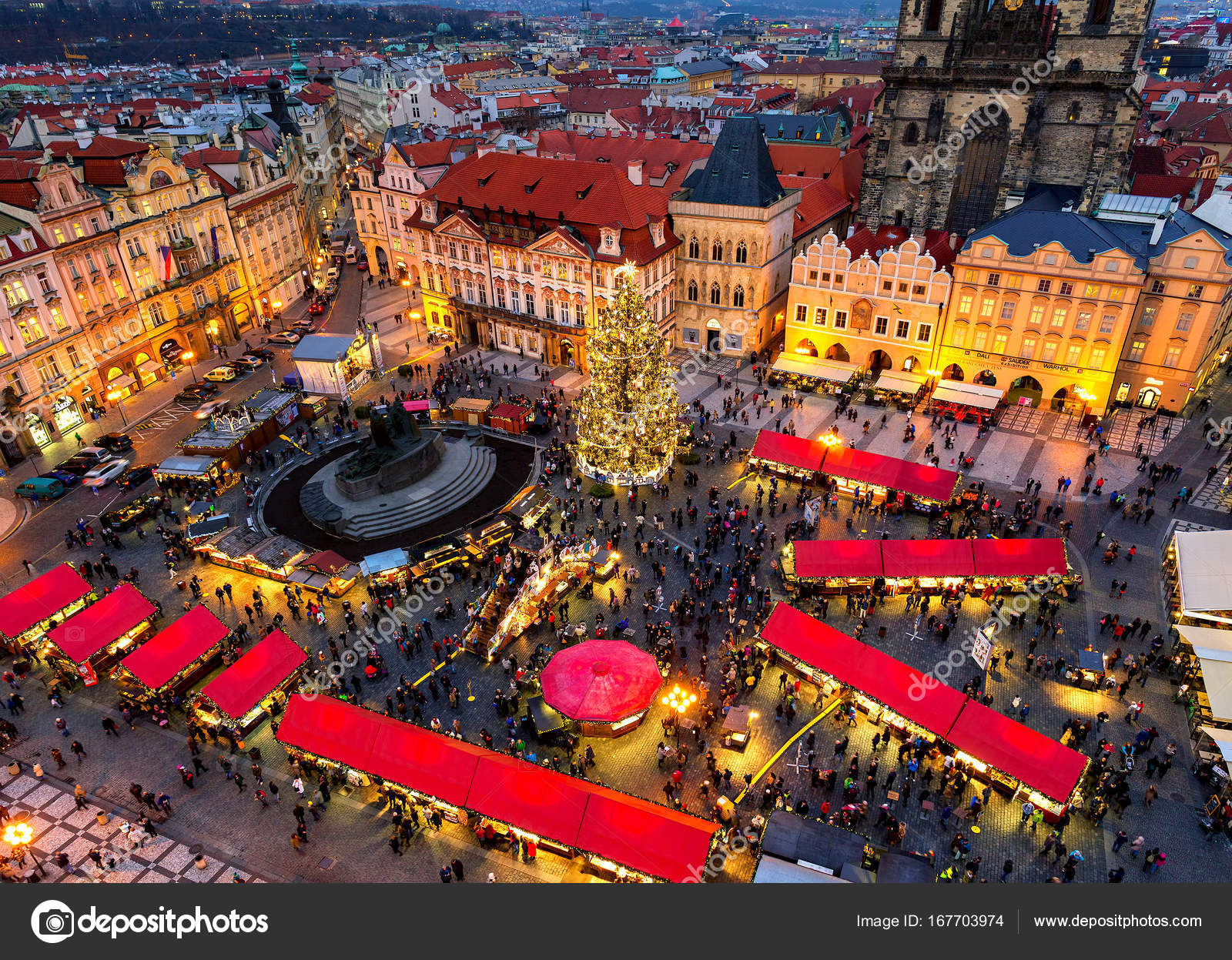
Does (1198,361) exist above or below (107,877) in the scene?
above

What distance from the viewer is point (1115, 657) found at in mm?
32750

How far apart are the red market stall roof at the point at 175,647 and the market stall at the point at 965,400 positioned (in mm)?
48136

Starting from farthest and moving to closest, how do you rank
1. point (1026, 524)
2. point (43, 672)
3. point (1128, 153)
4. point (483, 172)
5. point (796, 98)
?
point (796, 98)
point (483, 172)
point (1128, 153)
point (1026, 524)
point (43, 672)

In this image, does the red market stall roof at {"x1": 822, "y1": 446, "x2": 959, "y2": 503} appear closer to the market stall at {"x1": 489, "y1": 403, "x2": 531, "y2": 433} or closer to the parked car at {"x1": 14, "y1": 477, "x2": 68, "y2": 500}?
the market stall at {"x1": 489, "y1": 403, "x2": 531, "y2": 433}

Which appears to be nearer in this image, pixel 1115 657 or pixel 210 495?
pixel 1115 657

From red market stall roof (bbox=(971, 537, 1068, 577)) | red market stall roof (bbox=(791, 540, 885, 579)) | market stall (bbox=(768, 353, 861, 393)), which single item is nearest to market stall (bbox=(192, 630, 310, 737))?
red market stall roof (bbox=(791, 540, 885, 579))

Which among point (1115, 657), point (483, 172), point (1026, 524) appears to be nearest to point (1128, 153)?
point (1026, 524)

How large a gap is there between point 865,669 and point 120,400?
60.1 m

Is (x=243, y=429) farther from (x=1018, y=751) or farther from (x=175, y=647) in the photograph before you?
(x=1018, y=751)

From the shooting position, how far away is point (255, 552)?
134 ft

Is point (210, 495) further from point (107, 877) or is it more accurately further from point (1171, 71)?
point (1171, 71)

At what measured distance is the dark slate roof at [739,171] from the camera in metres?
57.8

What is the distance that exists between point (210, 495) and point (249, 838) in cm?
2670

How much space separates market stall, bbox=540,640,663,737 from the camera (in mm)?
29609
